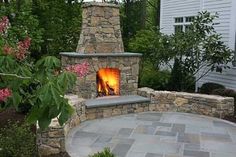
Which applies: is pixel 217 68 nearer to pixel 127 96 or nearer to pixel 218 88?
pixel 218 88

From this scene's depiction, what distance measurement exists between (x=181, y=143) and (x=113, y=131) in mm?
1773

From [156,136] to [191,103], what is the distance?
2.80m

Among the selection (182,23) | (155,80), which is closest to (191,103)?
(155,80)

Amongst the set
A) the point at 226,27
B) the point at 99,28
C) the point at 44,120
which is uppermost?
the point at 226,27

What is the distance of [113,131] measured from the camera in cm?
837

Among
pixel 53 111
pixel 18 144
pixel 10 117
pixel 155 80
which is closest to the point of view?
pixel 53 111

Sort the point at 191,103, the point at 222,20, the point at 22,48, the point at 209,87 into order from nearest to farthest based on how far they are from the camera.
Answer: the point at 22,48 < the point at 191,103 < the point at 222,20 < the point at 209,87

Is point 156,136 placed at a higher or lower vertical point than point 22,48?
lower

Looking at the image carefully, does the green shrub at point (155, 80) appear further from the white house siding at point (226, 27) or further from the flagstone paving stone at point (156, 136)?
the flagstone paving stone at point (156, 136)

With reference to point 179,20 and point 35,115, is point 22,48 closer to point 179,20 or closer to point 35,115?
point 35,115

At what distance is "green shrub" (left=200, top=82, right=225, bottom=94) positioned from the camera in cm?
1186

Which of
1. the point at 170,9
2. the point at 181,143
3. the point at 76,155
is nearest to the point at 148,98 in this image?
the point at 181,143

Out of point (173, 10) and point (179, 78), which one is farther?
point (173, 10)

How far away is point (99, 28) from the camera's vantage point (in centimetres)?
1070
